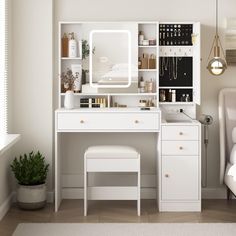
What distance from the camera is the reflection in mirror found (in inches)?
221

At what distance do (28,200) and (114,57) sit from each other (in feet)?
5.24

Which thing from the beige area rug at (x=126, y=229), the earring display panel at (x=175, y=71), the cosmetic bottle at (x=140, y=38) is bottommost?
the beige area rug at (x=126, y=229)

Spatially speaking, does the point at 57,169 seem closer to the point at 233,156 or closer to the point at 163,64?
the point at 163,64

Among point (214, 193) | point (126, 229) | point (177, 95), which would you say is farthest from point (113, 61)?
point (126, 229)

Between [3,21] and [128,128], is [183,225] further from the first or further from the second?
[3,21]

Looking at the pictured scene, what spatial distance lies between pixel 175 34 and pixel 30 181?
77.1 inches

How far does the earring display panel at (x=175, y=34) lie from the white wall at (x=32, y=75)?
3.52 feet

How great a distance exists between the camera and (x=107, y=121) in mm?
5223

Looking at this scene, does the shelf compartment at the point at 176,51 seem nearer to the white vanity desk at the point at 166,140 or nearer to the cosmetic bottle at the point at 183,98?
the cosmetic bottle at the point at 183,98

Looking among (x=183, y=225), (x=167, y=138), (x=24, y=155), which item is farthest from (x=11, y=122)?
(x=183, y=225)

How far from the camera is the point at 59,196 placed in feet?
17.8

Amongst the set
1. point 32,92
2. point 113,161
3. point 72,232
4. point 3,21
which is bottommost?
point 72,232

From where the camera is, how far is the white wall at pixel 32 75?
5.49 meters

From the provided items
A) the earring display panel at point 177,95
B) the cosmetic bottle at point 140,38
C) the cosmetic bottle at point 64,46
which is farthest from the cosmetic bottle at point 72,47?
the earring display panel at point 177,95
